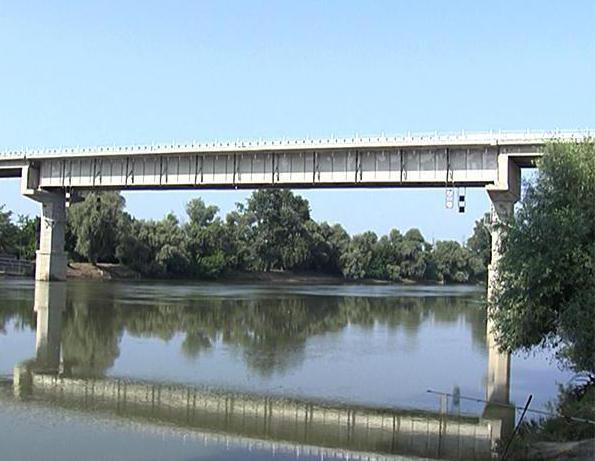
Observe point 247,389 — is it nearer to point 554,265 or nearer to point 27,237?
point 554,265

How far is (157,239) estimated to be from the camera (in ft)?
359

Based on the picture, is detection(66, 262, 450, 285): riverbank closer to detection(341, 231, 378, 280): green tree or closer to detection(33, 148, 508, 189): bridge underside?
detection(341, 231, 378, 280): green tree

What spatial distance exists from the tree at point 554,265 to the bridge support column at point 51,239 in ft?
222

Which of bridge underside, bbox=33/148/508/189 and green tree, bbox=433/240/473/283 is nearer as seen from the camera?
bridge underside, bbox=33/148/508/189

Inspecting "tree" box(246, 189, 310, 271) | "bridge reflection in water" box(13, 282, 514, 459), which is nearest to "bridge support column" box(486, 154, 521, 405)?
"bridge reflection in water" box(13, 282, 514, 459)

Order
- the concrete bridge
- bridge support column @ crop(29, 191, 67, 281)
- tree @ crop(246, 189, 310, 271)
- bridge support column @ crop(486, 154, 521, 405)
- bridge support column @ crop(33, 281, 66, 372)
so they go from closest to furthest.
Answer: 1. bridge support column @ crop(486, 154, 521, 405)
2. bridge support column @ crop(33, 281, 66, 372)
3. the concrete bridge
4. bridge support column @ crop(29, 191, 67, 281)
5. tree @ crop(246, 189, 310, 271)

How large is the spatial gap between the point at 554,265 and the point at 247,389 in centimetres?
856

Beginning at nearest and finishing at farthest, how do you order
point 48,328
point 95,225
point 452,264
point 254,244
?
point 48,328, point 95,225, point 254,244, point 452,264

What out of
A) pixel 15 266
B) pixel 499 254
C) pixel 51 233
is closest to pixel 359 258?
pixel 15 266

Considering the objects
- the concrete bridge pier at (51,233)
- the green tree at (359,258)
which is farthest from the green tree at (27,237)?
the green tree at (359,258)

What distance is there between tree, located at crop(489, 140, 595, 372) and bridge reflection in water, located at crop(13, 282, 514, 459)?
7.32 feet

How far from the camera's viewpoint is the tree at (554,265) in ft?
59.5

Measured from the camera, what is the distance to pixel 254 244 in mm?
137750

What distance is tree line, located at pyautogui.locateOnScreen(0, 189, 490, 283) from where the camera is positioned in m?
103
